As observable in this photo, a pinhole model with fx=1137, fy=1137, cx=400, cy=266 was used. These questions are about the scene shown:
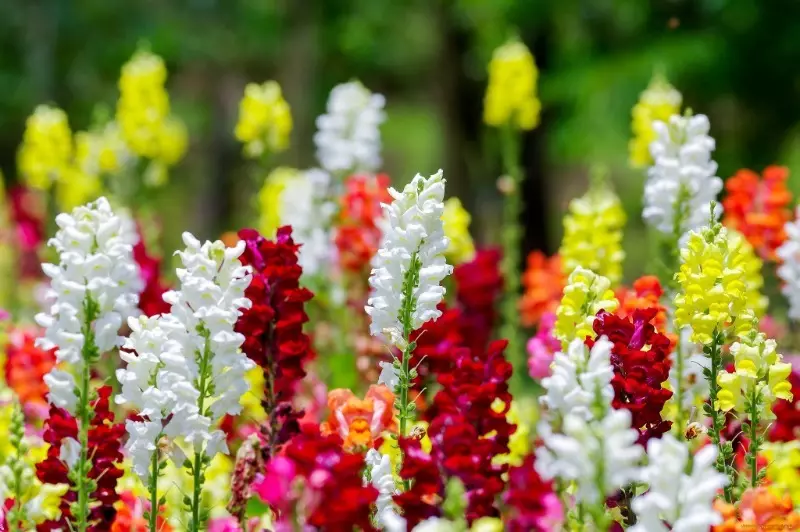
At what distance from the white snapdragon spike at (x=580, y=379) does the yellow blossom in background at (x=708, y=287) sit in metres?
0.67

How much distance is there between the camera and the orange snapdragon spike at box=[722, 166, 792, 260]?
18.1 feet

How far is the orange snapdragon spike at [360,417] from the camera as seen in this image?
3250mm

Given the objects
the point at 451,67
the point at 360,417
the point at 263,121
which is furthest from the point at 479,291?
the point at 451,67

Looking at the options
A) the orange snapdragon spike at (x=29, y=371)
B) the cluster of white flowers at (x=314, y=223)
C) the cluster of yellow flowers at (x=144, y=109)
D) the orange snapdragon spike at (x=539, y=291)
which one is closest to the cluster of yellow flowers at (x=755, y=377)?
the orange snapdragon spike at (x=539, y=291)

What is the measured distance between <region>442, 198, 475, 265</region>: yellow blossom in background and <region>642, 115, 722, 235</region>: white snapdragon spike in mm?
1551

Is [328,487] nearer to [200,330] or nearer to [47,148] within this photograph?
[200,330]

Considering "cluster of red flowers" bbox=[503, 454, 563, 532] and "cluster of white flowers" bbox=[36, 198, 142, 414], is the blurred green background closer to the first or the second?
"cluster of white flowers" bbox=[36, 198, 142, 414]

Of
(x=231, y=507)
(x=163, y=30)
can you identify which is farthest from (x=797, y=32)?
(x=163, y=30)

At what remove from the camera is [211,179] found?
17078 mm

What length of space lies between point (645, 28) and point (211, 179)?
27.4ft

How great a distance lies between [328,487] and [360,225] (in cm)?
391

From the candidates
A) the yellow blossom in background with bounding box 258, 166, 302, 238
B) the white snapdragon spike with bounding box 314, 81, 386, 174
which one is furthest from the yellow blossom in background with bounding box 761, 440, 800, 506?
the yellow blossom in background with bounding box 258, 166, 302, 238

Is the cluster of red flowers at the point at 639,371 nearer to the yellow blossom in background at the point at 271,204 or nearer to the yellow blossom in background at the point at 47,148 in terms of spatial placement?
the yellow blossom in background at the point at 271,204

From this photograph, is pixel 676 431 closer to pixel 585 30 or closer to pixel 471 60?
pixel 585 30
